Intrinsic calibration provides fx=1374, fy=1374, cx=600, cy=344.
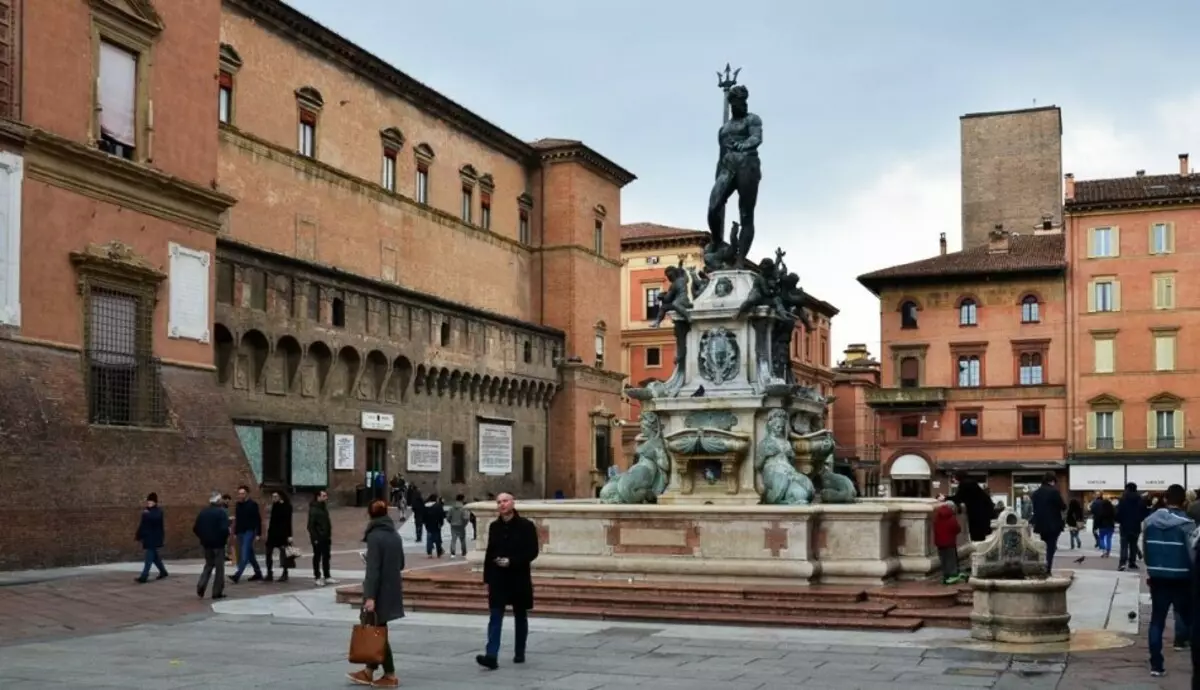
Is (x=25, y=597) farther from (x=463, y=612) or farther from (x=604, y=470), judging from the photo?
(x=604, y=470)

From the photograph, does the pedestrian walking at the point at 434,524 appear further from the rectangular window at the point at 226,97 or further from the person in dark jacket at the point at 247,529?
the rectangular window at the point at 226,97

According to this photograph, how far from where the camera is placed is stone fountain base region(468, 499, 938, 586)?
52.7 ft

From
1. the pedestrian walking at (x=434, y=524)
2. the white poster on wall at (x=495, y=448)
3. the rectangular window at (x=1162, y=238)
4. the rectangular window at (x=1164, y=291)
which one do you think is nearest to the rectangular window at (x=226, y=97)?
the white poster on wall at (x=495, y=448)

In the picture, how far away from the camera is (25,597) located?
744 inches

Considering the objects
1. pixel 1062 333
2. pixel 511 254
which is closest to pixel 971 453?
pixel 1062 333

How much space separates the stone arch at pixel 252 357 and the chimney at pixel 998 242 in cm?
4110

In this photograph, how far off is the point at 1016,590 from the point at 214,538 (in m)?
11.0

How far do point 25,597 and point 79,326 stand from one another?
8.38 m

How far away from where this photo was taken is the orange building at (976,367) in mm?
64938

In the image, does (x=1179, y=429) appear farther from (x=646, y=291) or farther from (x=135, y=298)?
(x=135, y=298)

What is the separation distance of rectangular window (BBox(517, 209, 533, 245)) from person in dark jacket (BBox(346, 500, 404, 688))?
49.8 metres

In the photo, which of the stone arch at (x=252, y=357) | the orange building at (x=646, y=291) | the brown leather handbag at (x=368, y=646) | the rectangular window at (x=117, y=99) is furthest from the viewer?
the orange building at (x=646, y=291)

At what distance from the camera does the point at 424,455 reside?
48938mm

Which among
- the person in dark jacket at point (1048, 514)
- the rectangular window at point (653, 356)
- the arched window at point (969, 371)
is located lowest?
the person in dark jacket at point (1048, 514)
